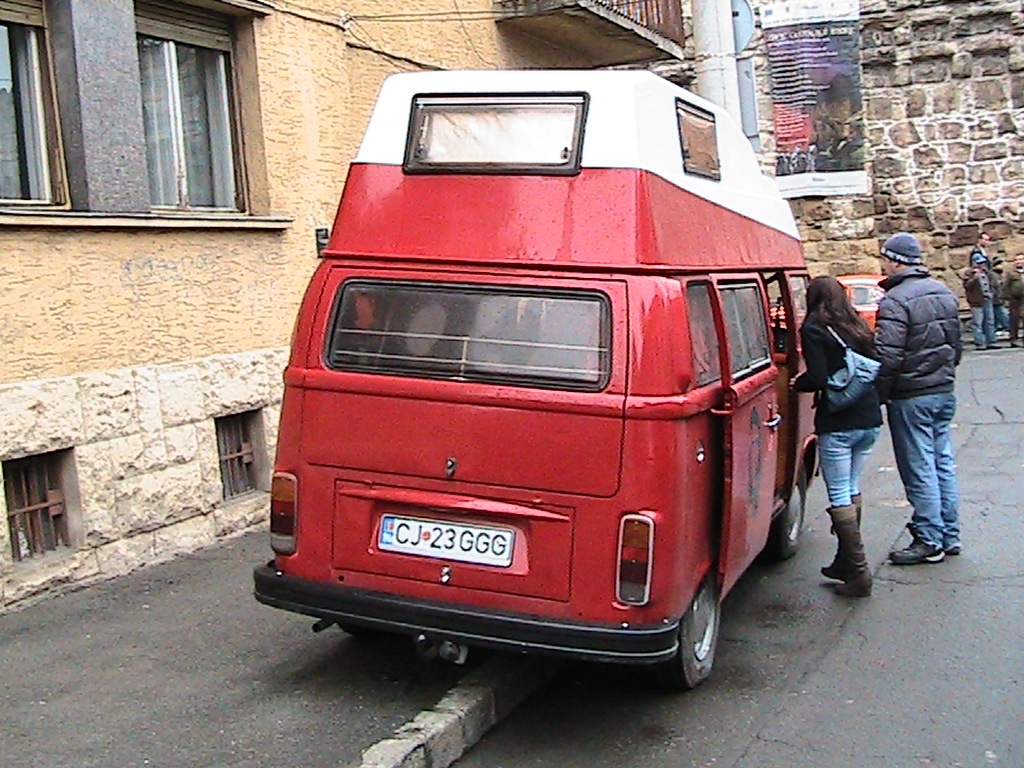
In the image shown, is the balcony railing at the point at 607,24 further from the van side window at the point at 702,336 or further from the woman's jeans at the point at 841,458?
the van side window at the point at 702,336

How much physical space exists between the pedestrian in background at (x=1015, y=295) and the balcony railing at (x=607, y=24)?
29.4ft

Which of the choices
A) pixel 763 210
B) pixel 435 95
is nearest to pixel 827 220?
pixel 763 210

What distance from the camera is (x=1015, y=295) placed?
2075 cm

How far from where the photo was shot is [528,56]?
Answer: 13297 mm

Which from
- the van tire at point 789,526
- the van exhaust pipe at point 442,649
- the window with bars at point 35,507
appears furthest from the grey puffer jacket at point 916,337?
the window with bars at point 35,507

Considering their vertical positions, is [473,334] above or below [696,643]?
above

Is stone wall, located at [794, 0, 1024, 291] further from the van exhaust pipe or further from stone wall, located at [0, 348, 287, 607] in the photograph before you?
the van exhaust pipe

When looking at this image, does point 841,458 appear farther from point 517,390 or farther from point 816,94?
point 816,94

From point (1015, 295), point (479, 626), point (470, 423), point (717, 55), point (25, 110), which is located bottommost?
point (479, 626)

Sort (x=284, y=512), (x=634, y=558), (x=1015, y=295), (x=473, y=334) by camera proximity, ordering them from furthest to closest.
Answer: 1. (x=1015, y=295)
2. (x=284, y=512)
3. (x=473, y=334)
4. (x=634, y=558)

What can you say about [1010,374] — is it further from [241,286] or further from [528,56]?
[241,286]

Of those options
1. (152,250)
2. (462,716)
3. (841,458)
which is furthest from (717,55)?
(462,716)

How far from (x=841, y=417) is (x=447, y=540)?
2.96m

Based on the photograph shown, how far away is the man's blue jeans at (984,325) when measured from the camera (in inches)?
827
